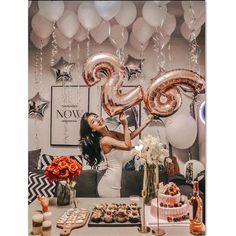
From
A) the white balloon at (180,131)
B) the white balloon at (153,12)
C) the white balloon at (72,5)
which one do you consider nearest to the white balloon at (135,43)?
the white balloon at (153,12)

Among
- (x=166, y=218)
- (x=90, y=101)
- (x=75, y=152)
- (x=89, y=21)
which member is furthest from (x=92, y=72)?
(x=166, y=218)

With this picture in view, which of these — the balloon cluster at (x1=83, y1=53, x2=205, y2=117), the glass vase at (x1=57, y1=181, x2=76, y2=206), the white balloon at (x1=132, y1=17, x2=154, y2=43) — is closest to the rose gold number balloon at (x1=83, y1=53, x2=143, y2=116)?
the balloon cluster at (x1=83, y1=53, x2=205, y2=117)

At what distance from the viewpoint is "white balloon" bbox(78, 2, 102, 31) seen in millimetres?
2248

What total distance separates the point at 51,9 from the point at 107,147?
0.98 meters

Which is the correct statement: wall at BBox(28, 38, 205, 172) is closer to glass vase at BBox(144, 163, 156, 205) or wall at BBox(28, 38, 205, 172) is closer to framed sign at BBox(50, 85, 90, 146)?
framed sign at BBox(50, 85, 90, 146)

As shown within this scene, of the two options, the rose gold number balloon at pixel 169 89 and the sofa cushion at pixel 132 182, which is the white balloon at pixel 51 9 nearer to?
the rose gold number balloon at pixel 169 89

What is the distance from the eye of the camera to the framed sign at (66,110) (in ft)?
7.48

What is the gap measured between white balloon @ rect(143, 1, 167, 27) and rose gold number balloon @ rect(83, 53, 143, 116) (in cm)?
34

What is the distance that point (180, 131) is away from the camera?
2307mm

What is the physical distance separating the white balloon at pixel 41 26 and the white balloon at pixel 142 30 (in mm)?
557
